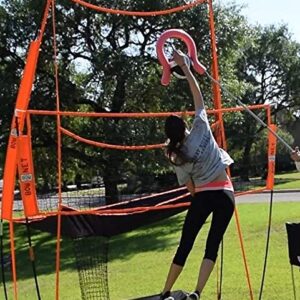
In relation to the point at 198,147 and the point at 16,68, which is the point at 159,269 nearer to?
the point at 198,147

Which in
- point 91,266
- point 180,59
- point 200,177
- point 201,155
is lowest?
point 91,266

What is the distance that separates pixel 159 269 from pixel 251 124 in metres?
20.1

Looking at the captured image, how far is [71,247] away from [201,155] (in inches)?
354

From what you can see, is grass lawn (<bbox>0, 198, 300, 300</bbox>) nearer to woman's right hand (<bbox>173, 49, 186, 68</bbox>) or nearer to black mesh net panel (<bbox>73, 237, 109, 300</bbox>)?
black mesh net panel (<bbox>73, 237, 109, 300</bbox>)

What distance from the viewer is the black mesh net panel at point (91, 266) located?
18.0 ft

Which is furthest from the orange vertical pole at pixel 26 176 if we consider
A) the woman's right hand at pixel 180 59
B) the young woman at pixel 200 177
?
the woman's right hand at pixel 180 59

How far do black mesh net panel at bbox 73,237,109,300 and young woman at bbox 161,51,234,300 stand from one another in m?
2.03

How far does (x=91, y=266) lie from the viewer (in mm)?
5660

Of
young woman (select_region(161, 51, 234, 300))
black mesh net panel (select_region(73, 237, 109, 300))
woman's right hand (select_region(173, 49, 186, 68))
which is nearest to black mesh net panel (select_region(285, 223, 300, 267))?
young woman (select_region(161, 51, 234, 300))

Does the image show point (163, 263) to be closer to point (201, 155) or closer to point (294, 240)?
point (294, 240)

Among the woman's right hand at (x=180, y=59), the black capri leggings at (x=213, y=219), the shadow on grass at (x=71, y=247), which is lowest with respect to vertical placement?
the shadow on grass at (x=71, y=247)

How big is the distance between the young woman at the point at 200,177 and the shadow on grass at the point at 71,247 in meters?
6.22

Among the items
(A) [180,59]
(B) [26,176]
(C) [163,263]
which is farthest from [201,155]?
(C) [163,263]

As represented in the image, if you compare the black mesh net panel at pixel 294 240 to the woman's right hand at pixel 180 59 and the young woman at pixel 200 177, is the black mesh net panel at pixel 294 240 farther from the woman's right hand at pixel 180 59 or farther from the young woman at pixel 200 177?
the woman's right hand at pixel 180 59
